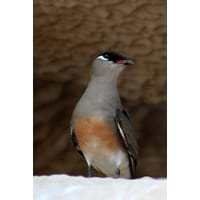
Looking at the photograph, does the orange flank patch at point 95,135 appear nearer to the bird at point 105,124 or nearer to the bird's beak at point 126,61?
the bird at point 105,124

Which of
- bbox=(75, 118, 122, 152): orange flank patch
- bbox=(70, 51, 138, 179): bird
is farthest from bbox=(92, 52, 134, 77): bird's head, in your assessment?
bbox=(75, 118, 122, 152): orange flank patch

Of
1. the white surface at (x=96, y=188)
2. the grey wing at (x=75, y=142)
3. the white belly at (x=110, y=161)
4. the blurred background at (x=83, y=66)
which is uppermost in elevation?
the blurred background at (x=83, y=66)

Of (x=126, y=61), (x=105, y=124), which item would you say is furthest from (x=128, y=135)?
(x=126, y=61)

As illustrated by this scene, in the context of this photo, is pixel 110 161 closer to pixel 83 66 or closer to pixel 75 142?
pixel 75 142

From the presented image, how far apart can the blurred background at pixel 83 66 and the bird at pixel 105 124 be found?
0.05ft

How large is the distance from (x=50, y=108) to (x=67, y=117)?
0.16ft

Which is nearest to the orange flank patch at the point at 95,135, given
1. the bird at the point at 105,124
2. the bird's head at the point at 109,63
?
the bird at the point at 105,124

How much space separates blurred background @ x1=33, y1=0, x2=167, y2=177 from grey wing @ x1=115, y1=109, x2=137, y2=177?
0.02 meters

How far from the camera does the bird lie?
2.14 meters

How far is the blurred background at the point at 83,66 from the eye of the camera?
7.07ft

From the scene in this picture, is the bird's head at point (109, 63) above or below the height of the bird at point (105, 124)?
above

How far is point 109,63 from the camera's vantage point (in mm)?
2143

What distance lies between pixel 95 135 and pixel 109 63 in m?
0.17
